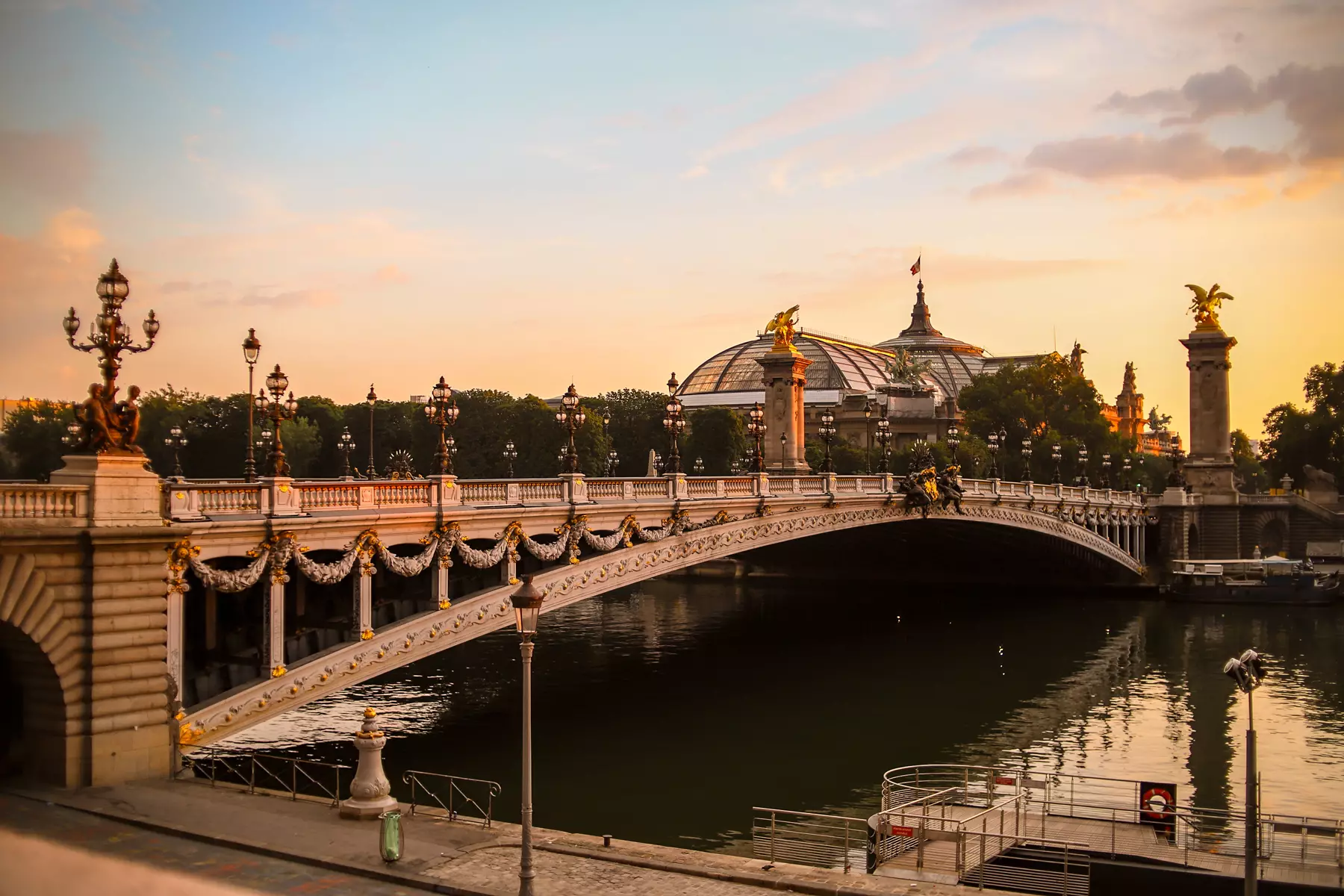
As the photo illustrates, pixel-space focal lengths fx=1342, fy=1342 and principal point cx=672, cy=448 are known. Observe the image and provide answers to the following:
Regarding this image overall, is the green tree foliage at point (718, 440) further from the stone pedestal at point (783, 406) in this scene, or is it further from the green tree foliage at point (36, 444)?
the green tree foliage at point (36, 444)

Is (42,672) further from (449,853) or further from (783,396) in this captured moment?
(783,396)

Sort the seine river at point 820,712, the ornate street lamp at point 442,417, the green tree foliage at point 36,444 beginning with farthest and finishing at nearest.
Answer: the green tree foliage at point 36,444 → the seine river at point 820,712 → the ornate street lamp at point 442,417

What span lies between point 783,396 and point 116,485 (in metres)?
53.8

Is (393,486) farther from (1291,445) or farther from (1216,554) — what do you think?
(1291,445)

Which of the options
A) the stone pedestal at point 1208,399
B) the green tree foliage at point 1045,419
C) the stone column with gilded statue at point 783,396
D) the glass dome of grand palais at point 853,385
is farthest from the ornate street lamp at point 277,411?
the glass dome of grand palais at point 853,385

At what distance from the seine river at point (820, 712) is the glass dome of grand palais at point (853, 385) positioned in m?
61.9

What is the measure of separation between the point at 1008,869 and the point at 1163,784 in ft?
16.1

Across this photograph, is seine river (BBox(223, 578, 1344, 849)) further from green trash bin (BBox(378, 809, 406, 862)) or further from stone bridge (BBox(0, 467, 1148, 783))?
green trash bin (BBox(378, 809, 406, 862))

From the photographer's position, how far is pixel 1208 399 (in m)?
92.6

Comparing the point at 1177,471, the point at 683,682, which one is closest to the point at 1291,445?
the point at 1177,471

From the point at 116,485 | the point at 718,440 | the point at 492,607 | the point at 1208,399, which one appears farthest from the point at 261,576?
the point at 1208,399

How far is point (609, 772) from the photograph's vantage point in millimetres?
31438

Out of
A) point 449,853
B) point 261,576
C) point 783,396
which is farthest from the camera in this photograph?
point 783,396

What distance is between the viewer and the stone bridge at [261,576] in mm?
19578
